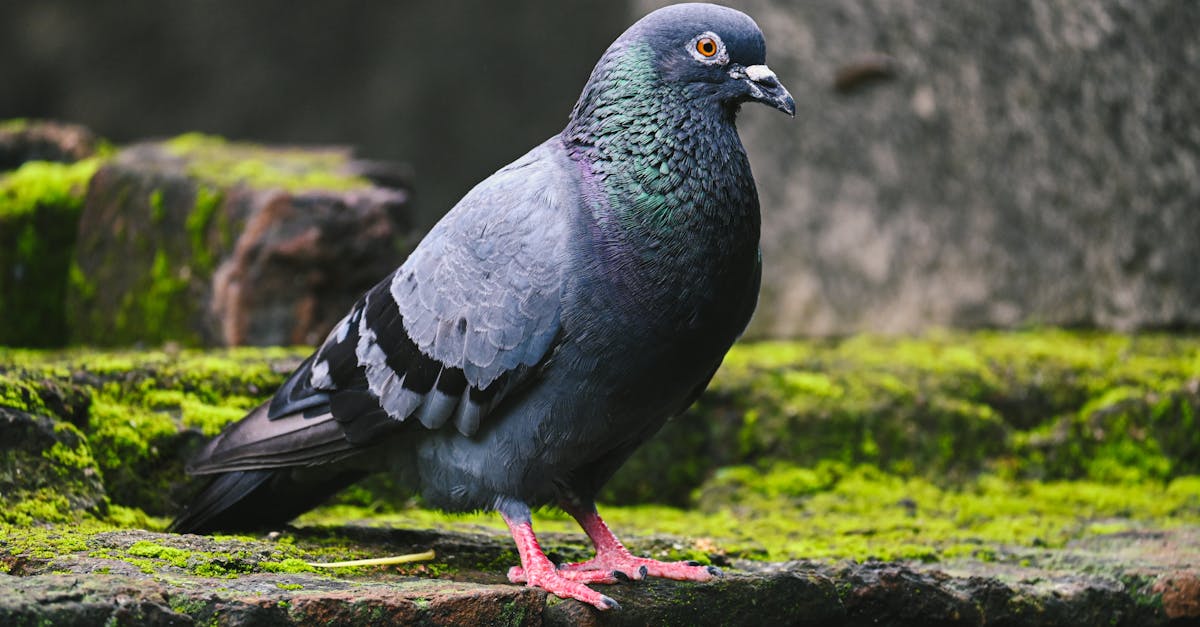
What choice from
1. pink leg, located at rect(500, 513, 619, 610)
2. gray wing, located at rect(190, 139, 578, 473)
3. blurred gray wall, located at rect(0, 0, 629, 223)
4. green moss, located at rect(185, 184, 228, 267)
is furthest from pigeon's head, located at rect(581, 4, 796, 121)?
blurred gray wall, located at rect(0, 0, 629, 223)

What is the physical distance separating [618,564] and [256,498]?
4.40 feet

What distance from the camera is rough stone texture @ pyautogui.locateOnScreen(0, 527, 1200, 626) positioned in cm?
310

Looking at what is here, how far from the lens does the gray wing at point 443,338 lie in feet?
12.8

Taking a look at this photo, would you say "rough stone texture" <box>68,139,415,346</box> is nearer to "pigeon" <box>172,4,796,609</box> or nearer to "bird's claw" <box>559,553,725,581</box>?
"pigeon" <box>172,4,796,609</box>

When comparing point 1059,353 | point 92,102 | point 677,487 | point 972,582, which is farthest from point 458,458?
point 92,102

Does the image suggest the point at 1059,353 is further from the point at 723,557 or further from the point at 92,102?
the point at 92,102

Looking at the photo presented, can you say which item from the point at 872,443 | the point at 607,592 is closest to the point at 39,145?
the point at 872,443

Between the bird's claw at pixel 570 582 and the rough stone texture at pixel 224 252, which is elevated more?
the rough stone texture at pixel 224 252

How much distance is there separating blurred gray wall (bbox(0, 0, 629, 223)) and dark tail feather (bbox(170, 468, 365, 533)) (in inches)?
352

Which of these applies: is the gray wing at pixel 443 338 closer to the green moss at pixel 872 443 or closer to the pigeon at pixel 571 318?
the pigeon at pixel 571 318

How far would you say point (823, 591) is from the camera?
3906mm

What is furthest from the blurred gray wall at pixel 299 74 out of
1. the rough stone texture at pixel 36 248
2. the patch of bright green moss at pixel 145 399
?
the patch of bright green moss at pixel 145 399

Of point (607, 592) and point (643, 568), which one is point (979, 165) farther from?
point (607, 592)

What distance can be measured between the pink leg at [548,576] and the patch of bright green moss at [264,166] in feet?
10.4
